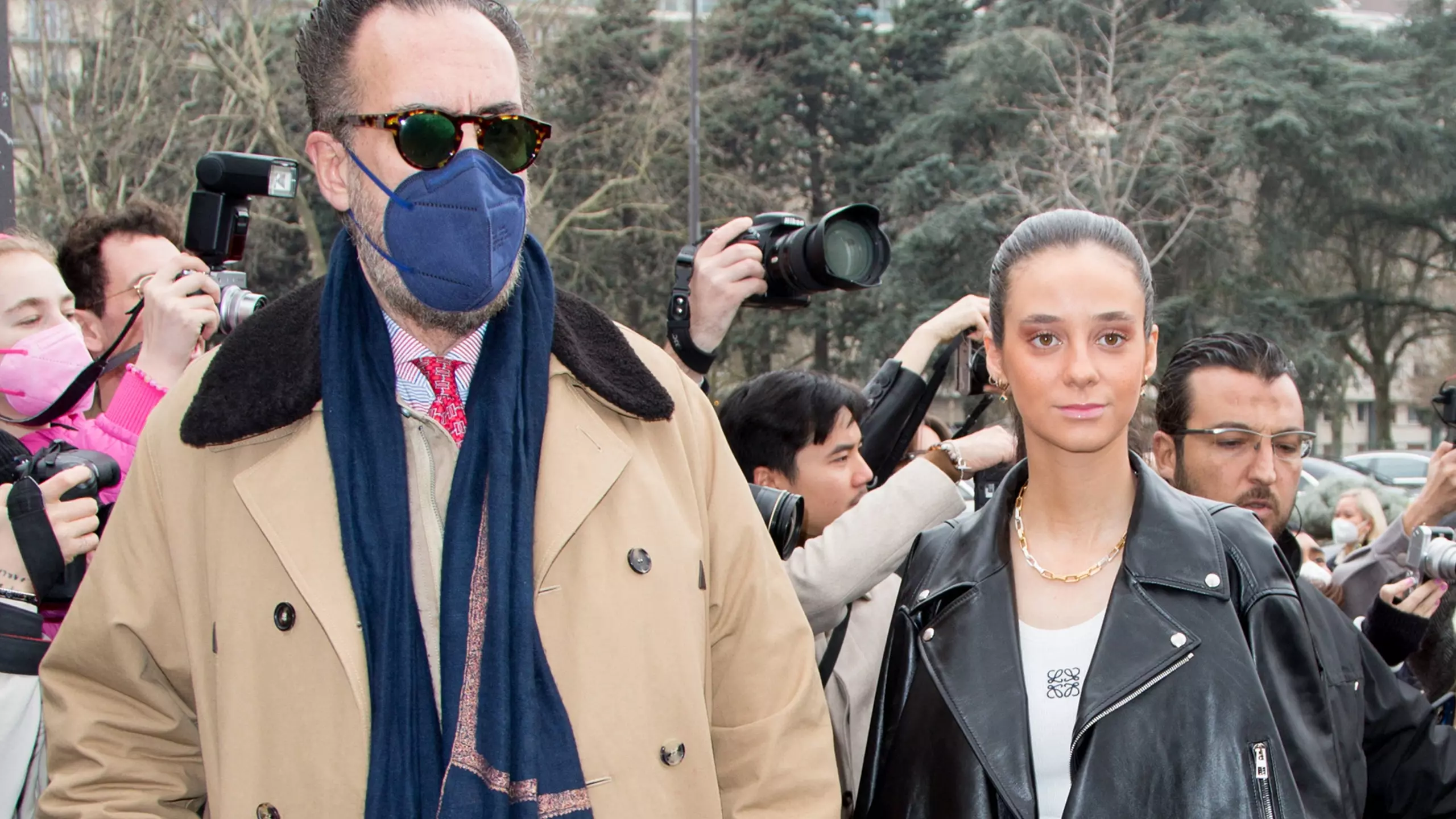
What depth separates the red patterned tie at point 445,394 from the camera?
218 cm

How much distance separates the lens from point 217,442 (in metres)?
2.05

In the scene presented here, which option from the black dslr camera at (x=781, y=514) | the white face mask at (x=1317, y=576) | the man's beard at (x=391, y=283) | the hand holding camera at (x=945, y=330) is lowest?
the white face mask at (x=1317, y=576)

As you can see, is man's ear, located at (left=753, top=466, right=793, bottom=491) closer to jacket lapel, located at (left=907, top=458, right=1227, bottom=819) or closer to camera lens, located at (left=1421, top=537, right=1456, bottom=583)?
jacket lapel, located at (left=907, top=458, right=1227, bottom=819)

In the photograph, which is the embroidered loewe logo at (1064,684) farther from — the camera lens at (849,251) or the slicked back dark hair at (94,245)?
the slicked back dark hair at (94,245)

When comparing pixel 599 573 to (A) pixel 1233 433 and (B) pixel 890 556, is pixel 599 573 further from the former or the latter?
(A) pixel 1233 433

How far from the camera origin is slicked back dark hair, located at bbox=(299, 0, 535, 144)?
7.14 feet

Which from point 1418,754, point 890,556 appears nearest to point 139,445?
point 890,556

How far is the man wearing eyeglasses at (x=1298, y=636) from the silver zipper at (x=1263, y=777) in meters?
0.05

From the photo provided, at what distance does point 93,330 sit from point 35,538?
1341 millimetres

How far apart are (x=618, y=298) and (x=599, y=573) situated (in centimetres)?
2449

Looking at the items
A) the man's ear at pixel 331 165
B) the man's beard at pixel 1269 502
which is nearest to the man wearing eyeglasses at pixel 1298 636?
the man's beard at pixel 1269 502

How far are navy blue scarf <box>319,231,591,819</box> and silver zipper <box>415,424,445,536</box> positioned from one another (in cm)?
5

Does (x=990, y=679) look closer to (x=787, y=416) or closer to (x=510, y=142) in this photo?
(x=510, y=142)

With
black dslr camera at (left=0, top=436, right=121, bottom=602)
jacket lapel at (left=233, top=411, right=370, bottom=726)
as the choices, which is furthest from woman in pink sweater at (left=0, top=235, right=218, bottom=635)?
jacket lapel at (left=233, top=411, right=370, bottom=726)
